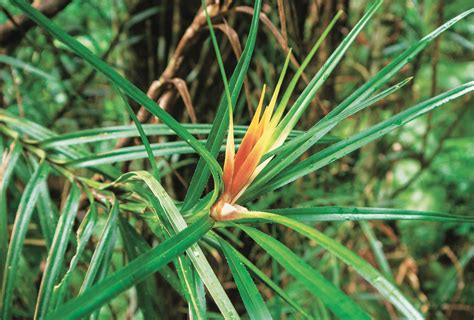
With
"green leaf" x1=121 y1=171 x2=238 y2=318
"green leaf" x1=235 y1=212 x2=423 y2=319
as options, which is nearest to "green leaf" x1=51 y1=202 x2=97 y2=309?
"green leaf" x1=121 y1=171 x2=238 y2=318

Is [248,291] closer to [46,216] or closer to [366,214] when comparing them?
[366,214]

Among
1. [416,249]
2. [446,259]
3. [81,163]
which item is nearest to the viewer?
[81,163]

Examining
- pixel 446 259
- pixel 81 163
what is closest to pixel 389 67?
pixel 81 163

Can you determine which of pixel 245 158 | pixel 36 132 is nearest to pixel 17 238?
pixel 36 132

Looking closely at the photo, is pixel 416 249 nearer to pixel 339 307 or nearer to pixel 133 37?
pixel 133 37

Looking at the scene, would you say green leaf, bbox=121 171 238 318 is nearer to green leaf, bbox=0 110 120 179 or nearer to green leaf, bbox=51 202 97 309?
green leaf, bbox=51 202 97 309

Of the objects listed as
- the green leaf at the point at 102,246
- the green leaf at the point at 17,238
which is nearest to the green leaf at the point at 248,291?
the green leaf at the point at 102,246
